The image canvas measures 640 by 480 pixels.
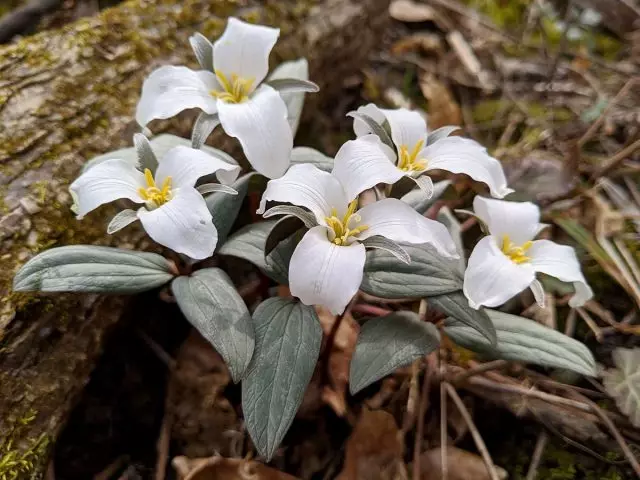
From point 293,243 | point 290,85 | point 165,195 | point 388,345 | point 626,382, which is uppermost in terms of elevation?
point 290,85

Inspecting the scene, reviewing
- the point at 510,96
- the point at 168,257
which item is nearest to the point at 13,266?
the point at 168,257

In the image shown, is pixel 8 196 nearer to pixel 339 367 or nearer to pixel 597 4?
pixel 339 367

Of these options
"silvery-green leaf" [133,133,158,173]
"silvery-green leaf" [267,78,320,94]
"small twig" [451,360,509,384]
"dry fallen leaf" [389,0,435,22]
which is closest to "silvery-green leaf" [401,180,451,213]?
"silvery-green leaf" [267,78,320,94]

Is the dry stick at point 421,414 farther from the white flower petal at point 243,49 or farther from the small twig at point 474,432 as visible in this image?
the white flower petal at point 243,49

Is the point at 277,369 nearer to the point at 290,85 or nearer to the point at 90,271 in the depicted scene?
the point at 90,271

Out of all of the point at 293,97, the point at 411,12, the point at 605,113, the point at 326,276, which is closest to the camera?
the point at 326,276

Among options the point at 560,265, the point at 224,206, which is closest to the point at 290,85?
the point at 224,206

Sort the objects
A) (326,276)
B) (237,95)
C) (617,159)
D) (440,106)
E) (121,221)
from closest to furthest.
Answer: (326,276), (121,221), (237,95), (617,159), (440,106)

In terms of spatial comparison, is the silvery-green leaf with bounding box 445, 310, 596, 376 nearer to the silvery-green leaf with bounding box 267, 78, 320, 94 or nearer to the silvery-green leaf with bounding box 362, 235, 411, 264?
the silvery-green leaf with bounding box 362, 235, 411, 264
